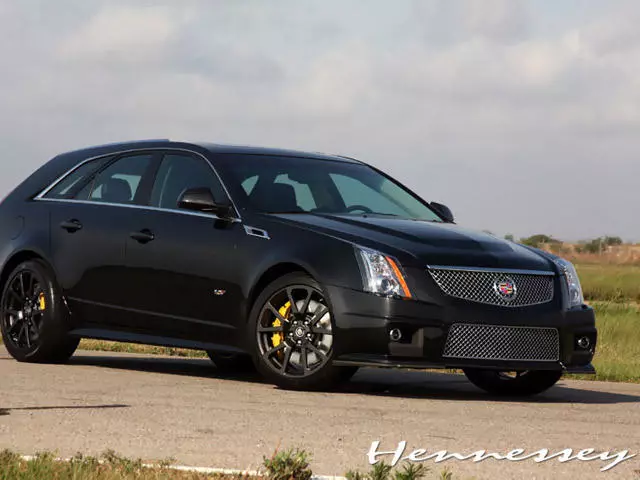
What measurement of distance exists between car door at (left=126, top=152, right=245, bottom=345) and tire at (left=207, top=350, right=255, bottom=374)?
1.49 m

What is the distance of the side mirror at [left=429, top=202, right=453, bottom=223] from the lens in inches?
471

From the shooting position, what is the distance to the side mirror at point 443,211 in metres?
12.0

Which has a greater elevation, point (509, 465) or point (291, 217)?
point (291, 217)

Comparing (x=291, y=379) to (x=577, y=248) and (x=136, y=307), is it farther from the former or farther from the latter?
(x=577, y=248)

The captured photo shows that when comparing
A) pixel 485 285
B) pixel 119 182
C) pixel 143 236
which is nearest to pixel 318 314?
pixel 485 285

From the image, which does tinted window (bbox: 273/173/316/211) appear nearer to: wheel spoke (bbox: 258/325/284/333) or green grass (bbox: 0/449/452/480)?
wheel spoke (bbox: 258/325/284/333)

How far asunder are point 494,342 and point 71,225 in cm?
402

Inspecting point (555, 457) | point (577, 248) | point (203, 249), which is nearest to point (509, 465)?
point (555, 457)

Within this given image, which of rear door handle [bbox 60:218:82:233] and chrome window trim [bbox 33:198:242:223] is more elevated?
chrome window trim [bbox 33:198:242:223]

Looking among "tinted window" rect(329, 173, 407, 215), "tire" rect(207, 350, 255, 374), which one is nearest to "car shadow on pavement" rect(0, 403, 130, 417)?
"tinted window" rect(329, 173, 407, 215)

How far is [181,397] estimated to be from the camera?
31.1 feet

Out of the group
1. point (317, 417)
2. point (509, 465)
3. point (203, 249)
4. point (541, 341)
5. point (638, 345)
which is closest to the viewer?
point (509, 465)

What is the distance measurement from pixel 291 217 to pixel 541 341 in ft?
6.65

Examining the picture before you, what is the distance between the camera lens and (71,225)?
12.1m
